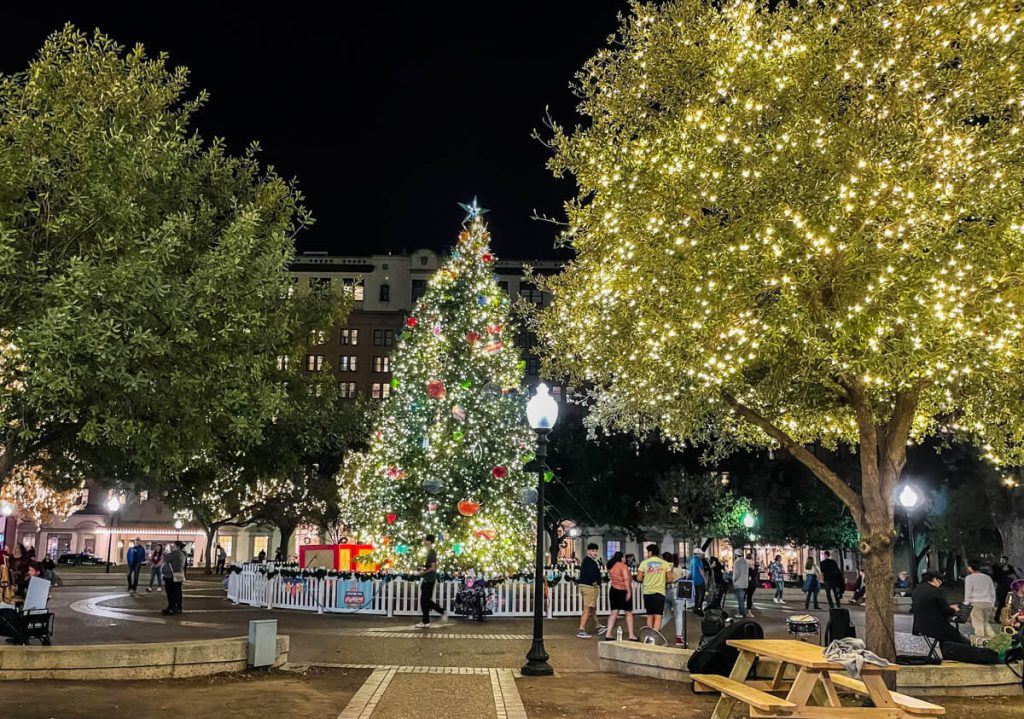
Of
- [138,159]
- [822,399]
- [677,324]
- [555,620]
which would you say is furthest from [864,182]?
[555,620]

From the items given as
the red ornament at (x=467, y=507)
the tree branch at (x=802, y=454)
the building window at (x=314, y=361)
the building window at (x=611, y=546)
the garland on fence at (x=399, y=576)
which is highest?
the building window at (x=314, y=361)

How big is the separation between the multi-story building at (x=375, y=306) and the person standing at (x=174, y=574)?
58.8 m

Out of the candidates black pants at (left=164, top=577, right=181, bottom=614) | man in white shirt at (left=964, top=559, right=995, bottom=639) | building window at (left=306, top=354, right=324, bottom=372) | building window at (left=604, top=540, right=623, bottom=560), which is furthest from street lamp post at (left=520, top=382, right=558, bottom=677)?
building window at (left=306, top=354, right=324, bottom=372)

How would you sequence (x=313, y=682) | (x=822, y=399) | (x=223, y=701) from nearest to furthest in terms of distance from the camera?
(x=223, y=701) < (x=313, y=682) < (x=822, y=399)

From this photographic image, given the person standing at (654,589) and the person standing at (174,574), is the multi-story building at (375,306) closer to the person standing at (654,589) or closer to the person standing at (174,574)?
the person standing at (174,574)

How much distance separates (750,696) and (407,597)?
13.7 m

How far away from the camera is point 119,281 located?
9664 mm

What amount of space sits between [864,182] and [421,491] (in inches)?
607

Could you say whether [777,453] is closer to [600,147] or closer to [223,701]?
[600,147]

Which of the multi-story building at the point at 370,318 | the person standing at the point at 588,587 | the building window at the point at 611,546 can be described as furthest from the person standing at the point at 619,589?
the multi-story building at the point at 370,318

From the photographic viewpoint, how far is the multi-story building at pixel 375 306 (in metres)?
79.8

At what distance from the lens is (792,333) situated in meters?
10.7

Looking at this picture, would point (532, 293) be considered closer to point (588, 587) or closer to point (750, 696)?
point (588, 587)

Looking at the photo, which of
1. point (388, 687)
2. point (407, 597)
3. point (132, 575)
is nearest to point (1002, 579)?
point (407, 597)
